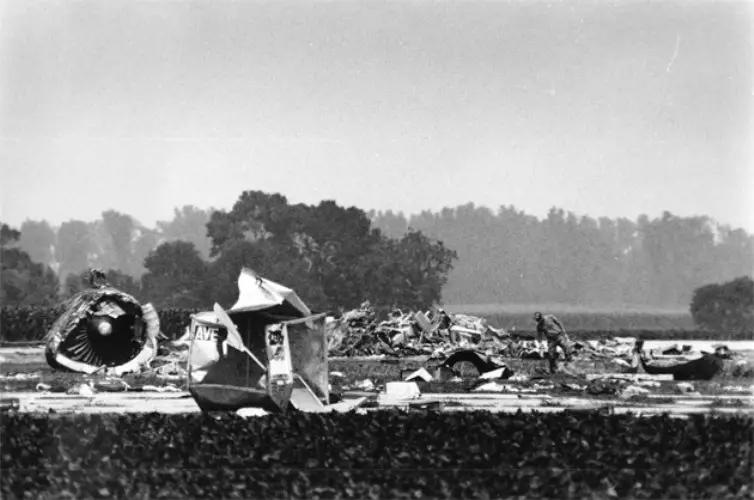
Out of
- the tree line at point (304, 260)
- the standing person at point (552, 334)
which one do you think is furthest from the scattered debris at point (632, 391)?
the tree line at point (304, 260)

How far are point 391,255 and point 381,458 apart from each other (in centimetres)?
2077

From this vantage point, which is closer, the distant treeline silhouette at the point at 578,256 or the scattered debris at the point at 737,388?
the scattered debris at the point at 737,388

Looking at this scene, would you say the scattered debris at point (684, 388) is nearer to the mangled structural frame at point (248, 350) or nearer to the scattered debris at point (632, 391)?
the scattered debris at point (632, 391)

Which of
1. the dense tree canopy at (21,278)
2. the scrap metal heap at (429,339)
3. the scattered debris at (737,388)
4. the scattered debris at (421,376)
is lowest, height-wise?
the scattered debris at (737,388)

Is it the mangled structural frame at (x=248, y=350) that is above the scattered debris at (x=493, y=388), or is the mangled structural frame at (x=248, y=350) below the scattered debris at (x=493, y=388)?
above

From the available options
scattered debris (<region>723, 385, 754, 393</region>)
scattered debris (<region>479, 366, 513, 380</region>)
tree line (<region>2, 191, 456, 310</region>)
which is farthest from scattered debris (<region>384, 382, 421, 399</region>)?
tree line (<region>2, 191, 456, 310</region>)

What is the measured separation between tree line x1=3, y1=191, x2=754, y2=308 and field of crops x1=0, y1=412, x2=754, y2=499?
19931 millimetres

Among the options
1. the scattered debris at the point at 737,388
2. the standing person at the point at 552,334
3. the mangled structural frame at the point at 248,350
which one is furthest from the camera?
the standing person at the point at 552,334

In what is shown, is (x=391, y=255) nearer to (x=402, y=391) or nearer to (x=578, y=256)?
(x=578, y=256)

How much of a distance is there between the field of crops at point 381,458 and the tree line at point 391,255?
785 inches

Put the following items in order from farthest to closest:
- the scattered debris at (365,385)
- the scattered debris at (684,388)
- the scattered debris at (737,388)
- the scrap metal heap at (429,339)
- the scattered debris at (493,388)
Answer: the scrap metal heap at (429,339) < the scattered debris at (737,388) < the scattered debris at (684,388) < the scattered debris at (365,385) < the scattered debris at (493,388)

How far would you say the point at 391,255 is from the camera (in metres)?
29.8

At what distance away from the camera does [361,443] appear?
9227mm

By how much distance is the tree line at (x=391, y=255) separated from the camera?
29922 millimetres
